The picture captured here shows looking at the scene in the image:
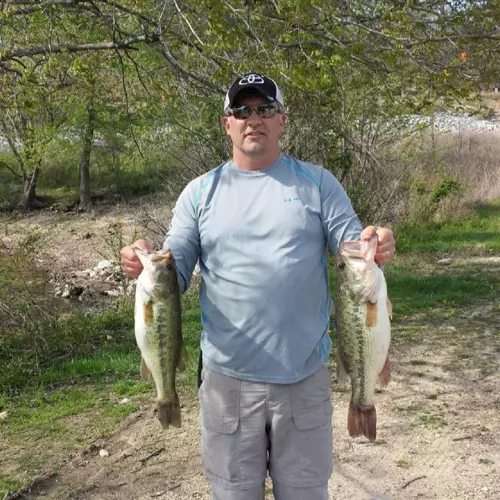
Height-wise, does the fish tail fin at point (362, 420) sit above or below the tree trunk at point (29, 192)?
above

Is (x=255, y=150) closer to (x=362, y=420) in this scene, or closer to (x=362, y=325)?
(x=362, y=325)

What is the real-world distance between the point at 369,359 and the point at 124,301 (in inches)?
319

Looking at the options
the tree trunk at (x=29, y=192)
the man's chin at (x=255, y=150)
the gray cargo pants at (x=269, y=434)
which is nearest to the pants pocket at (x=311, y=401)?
the gray cargo pants at (x=269, y=434)

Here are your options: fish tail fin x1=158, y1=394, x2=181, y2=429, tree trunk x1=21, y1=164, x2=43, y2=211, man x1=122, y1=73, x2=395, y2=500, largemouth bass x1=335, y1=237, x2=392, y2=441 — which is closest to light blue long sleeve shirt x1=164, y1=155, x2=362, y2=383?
man x1=122, y1=73, x2=395, y2=500

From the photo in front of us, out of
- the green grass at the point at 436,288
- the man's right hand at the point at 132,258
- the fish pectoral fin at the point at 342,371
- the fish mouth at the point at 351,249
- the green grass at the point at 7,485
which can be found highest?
the fish mouth at the point at 351,249

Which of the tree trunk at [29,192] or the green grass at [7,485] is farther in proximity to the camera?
the tree trunk at [29,192]

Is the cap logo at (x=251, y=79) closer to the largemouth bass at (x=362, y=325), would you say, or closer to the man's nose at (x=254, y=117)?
the man's nose at (x=254, y=117)

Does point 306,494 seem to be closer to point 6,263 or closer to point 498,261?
point 6,263

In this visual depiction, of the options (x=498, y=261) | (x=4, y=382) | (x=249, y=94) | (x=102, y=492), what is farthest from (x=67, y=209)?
(x=249, y=94)

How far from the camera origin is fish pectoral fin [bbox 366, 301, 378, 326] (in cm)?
290

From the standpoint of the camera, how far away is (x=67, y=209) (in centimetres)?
2394

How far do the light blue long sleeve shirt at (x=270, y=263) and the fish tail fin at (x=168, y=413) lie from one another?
31cm

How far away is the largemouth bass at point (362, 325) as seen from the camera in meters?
2.82

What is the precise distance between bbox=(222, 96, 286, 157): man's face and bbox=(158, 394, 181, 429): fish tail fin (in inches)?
49.2
